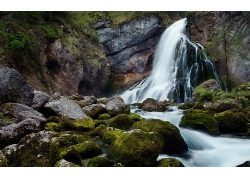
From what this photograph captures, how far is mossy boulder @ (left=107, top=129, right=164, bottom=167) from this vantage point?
12.7 feet

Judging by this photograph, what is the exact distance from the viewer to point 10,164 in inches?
143

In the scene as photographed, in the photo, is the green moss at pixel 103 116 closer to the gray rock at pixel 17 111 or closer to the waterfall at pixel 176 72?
the gray rock at pixel 17 111

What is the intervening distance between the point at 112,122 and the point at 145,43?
17.9 metres

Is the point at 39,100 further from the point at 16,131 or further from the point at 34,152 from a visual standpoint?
the point at 34,152

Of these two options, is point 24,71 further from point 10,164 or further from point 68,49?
point 10,164

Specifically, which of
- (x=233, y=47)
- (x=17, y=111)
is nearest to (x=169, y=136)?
(x=17, y=111)

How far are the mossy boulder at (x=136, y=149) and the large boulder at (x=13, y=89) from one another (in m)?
3.76

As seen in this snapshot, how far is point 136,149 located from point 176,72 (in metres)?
14.7

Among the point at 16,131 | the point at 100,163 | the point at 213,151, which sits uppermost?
the point at 16,131

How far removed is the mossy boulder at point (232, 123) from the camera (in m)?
6.49

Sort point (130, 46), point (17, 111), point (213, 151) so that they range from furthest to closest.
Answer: point (130, 46) < point (17, 111) < point (213, 151)

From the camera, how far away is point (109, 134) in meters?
5.29

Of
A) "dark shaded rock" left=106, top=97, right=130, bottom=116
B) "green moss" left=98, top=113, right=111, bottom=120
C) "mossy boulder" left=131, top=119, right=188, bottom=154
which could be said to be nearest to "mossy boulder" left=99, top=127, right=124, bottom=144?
"mossy boulder" left=131, top=119, right=188, bottom=154
